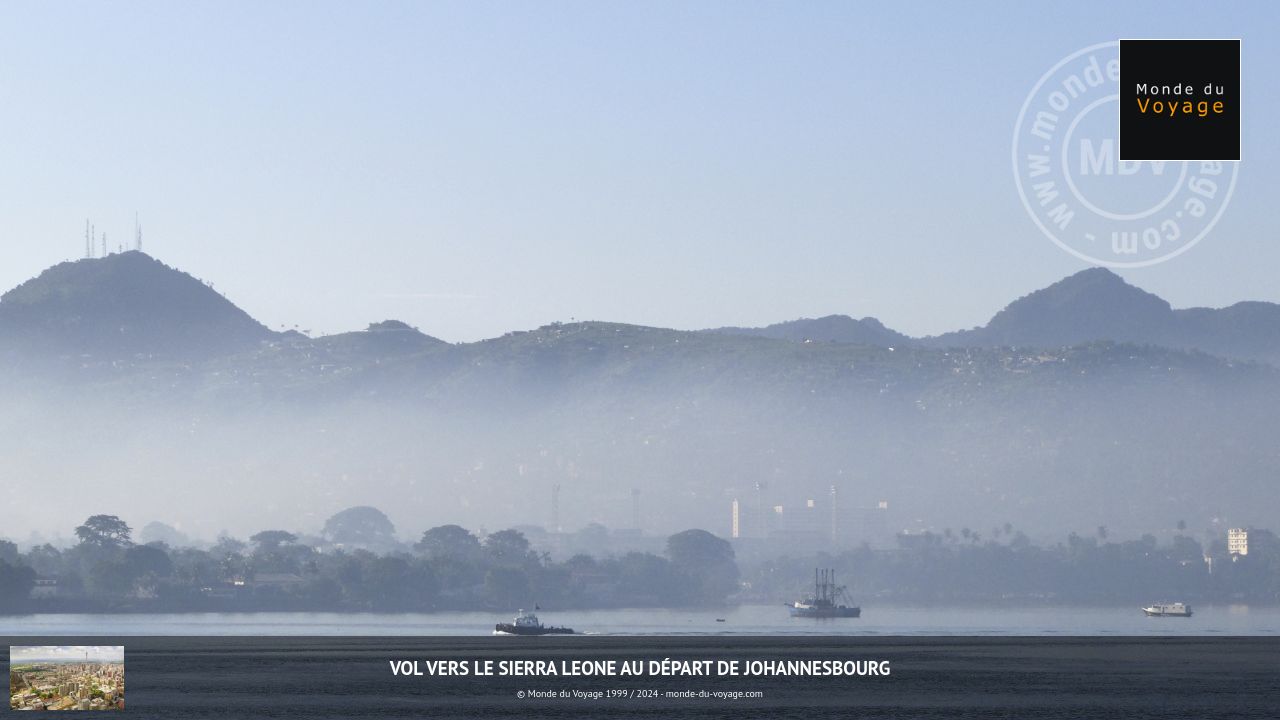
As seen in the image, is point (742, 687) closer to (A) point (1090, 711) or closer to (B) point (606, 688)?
(B) point (606, 688)

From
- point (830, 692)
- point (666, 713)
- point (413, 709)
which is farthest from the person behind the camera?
point (830, 692)

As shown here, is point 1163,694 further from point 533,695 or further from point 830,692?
point 533,695

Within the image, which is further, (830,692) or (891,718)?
(830,692)

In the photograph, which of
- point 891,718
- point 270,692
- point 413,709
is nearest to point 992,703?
point 891,718

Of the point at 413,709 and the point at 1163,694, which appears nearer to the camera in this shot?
the point at 413,709

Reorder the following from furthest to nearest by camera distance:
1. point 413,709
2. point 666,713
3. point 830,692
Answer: point 830,692
point 413,709
point 666,713

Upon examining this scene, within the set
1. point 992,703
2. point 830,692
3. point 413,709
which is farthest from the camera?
point 830,692

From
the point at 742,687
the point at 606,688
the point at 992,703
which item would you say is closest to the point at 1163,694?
the point at 992,703

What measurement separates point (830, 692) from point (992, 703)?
62.1ft

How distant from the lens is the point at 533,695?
189125mm

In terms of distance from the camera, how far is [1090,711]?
16762 centimetres

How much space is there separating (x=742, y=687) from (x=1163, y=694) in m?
45.1

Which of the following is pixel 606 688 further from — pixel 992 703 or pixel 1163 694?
pixel 1163 694

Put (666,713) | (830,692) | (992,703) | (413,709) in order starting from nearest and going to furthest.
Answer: (666,713)
(413,709)
(992,703)
(830,692)
